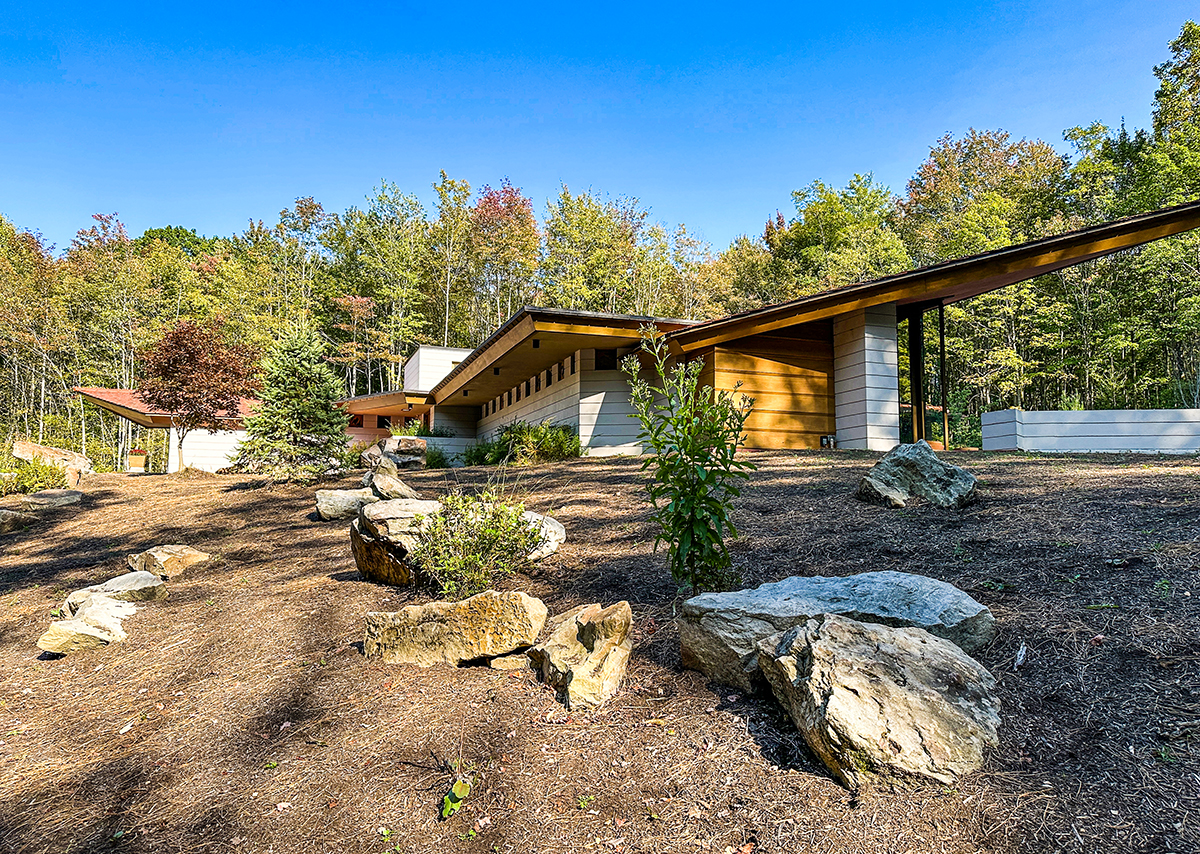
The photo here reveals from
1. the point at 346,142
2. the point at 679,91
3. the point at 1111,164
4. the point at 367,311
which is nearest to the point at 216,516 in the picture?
the point at 346,142

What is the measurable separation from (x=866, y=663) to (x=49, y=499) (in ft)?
38.8

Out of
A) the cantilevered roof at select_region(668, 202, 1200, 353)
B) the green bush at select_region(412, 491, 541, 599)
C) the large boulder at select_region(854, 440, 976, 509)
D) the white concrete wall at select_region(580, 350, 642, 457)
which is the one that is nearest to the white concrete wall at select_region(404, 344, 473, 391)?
the white concrete wall at select_region(580, 350, 642, 457)

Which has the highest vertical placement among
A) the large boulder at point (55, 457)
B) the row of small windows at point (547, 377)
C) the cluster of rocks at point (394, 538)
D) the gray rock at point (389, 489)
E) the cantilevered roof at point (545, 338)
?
the cantilevered roof at point (545, 338)

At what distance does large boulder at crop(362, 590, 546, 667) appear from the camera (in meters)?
3.45

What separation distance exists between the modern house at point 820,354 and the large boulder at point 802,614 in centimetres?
557

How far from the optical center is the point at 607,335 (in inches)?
440

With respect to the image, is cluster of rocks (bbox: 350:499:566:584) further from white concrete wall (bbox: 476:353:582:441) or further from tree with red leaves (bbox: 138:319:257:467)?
tree with red leaves (bbox: 138:319:257:467)

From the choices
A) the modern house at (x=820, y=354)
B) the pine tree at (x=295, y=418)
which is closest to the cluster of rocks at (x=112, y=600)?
the pine tree at (x=295, y=418)

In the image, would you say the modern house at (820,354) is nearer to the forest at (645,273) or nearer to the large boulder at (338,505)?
the large boulder at (338,505)

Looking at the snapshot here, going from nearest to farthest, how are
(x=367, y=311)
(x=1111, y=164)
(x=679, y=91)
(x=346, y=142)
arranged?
(x=679, y=91), (x=346, y=142), (x=1111, y=164), (x=367, y=311)

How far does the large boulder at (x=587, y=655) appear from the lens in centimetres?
289

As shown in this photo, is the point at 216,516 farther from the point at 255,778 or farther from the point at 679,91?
the point at 679,91

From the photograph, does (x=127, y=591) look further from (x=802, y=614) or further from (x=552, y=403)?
(x=552, y=403)

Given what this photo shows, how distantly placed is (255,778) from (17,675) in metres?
2.78
